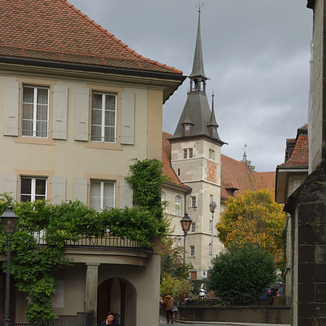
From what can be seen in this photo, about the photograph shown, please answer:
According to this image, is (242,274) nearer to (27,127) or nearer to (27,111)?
(27,127)

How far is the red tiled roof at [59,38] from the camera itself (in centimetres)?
2594

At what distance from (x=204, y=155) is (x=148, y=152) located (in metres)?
76.5

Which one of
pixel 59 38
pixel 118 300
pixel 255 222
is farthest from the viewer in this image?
pixel 255 222

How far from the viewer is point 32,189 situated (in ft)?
84.7

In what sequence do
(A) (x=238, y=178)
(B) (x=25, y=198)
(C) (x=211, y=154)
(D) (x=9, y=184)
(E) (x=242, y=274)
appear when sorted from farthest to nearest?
(A) (x=238, y=178), (C) (x=211, y=154), (E) (x=242, y=274), (B) (x=25, y=198), (D) (x=9, y=184)

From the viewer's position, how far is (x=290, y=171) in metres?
31.0

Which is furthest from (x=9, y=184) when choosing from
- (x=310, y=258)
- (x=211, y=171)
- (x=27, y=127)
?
(x=211, y=171)

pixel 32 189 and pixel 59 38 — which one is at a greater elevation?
pixel 59 38

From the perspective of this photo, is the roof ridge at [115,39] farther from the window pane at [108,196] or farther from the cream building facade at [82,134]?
the window pane at [108,196]

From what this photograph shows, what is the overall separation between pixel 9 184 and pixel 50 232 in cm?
204

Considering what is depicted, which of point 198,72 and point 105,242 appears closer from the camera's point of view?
point 105,242

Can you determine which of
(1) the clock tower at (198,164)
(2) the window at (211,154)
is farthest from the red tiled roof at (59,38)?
(2) the window at (211,154)

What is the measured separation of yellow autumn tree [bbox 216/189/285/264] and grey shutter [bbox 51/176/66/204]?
45578mm

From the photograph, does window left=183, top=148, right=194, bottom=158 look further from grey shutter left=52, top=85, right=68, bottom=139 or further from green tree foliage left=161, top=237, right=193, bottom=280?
grey shutter left=52, top=85, right=68, bottom=139
